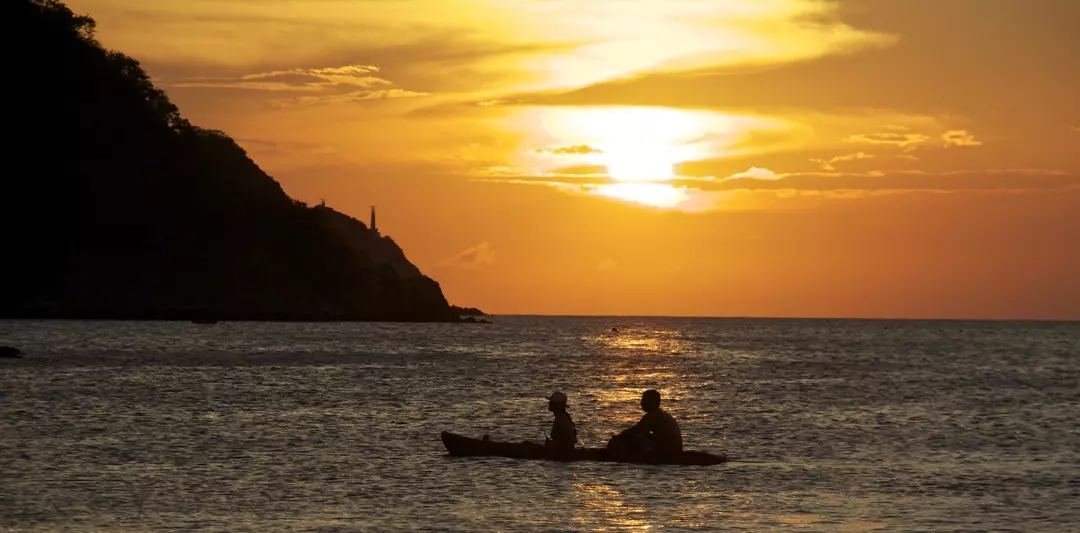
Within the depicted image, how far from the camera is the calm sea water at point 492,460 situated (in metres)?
28.5

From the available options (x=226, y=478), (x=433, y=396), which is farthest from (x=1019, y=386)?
(x=226, y=478)

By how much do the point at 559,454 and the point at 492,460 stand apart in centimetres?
212

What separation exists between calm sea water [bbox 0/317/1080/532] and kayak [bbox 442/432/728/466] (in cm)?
32

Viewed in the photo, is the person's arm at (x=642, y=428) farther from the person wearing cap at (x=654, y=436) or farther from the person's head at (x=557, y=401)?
the person's head at (x=557, y=401)

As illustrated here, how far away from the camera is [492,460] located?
38.0 meters

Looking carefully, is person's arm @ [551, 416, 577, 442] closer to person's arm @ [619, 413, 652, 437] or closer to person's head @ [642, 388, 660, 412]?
person's arm @ [619, 413, 652, 437]

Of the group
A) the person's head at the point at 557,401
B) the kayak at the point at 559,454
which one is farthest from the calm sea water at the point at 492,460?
the person's head at the point at 557,401

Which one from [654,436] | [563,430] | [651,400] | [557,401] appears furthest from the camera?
[563,430]

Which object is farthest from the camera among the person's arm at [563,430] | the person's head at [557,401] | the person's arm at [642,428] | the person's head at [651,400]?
the person's arm at [563,430]

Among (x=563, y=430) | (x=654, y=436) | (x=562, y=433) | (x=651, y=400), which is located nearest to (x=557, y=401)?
(x=563, y=430)

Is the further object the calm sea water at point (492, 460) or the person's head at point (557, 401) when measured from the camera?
the person's head at point (557, 401)

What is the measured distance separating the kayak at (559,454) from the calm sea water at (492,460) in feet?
1.05

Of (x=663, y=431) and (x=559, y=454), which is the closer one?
(x=663, y=431)

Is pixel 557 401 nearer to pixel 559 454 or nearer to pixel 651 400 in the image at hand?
pixel 559 454
